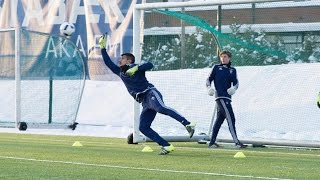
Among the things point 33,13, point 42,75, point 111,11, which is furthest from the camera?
point 33,13

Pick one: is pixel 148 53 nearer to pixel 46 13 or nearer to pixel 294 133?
pixel 294 133

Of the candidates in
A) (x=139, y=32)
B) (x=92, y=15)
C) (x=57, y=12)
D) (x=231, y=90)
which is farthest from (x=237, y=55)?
(x=57, y=12)

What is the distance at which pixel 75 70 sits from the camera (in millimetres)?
23438

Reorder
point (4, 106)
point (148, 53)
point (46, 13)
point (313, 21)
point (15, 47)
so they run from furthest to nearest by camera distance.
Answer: point (46, 13) → point (4, 106) → point (15, 47) → point (148, 53) → point (313, 21)

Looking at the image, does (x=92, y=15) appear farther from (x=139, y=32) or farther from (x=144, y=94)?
(x=144, y=94)

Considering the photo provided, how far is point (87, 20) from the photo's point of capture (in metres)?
25.3

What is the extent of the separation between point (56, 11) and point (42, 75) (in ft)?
13.3

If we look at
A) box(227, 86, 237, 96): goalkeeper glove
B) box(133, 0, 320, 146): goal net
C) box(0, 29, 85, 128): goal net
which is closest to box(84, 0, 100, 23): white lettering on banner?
box(0, 29, 85, 128): goal net

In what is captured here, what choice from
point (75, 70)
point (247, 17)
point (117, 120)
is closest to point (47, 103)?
point (75, 70)

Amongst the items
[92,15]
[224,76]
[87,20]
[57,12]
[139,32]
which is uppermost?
[57,12]

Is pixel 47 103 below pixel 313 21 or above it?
below

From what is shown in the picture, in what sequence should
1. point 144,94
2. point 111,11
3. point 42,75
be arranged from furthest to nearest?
point 111,11 < point 42,75 < point 144,94

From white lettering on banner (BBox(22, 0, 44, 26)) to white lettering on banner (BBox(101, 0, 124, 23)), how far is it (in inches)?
92.8

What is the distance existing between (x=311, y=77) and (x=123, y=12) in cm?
617
